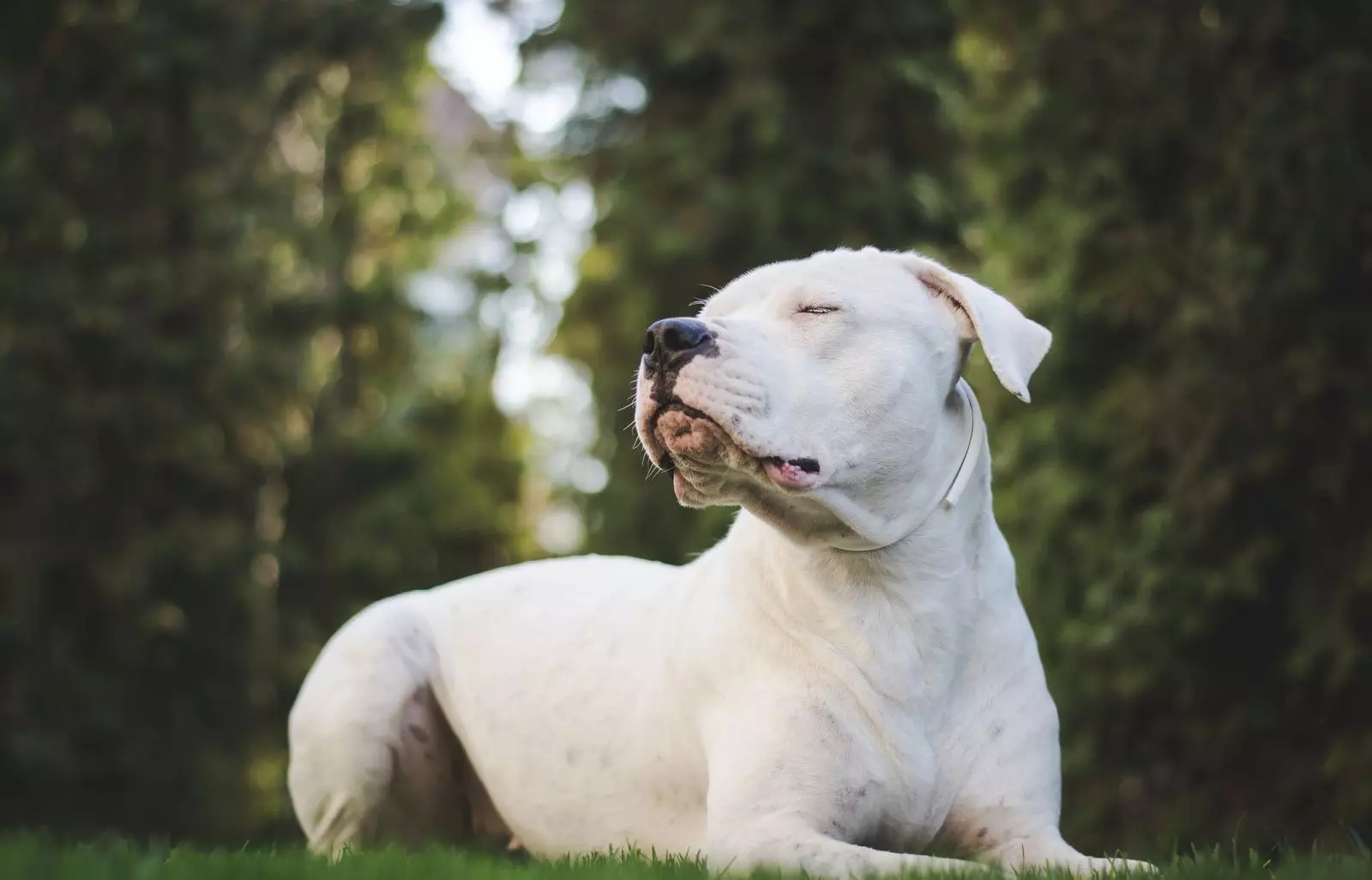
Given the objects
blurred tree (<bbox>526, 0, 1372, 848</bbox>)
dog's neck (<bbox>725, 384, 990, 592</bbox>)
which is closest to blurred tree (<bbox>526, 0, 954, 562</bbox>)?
blurred tree (<bbox>526, 0, 1372, 848</bbox>)

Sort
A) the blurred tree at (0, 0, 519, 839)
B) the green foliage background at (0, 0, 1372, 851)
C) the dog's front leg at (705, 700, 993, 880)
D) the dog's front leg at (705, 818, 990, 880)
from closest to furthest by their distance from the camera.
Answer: the dog's front leg at (705, 818, 990, 880), the dog's front leg at (705, 700, 993, 880), the green foliage background at (0, 0, 1372, 851), the blurred tree at (0, 0, 519, 839)

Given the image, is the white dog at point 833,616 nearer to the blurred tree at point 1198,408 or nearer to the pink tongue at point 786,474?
the pink tongue at point 786,474

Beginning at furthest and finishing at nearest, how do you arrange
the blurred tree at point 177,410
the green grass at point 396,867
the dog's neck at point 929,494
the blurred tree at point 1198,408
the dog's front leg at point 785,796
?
the blurred tree at point 177,410 → the blurred tree at point 1198,408 → the dog's neck at point 929,494 → the dog's front leg at point 785,796 → the green grass at point 396,867

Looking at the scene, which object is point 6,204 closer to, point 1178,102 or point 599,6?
point 599,6

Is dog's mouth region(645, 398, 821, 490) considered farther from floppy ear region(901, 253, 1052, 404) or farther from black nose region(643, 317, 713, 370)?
floppy ear region(901, 253, 1052, 404)

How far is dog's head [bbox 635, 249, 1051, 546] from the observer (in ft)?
10.2

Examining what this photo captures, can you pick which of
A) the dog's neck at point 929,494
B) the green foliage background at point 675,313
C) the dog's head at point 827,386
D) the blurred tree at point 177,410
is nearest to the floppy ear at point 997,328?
the dog's head at point 827,386

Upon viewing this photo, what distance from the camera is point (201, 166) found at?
8727 mm

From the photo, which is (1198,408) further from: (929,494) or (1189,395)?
(929,494)

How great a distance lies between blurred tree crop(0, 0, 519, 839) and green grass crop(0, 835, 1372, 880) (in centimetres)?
493

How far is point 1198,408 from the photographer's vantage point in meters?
5.36

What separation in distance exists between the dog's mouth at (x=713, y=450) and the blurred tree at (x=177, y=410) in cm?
556

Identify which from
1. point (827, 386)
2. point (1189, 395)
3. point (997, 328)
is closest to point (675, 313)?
point (1189, 395)

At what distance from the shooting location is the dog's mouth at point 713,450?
3082 mm
